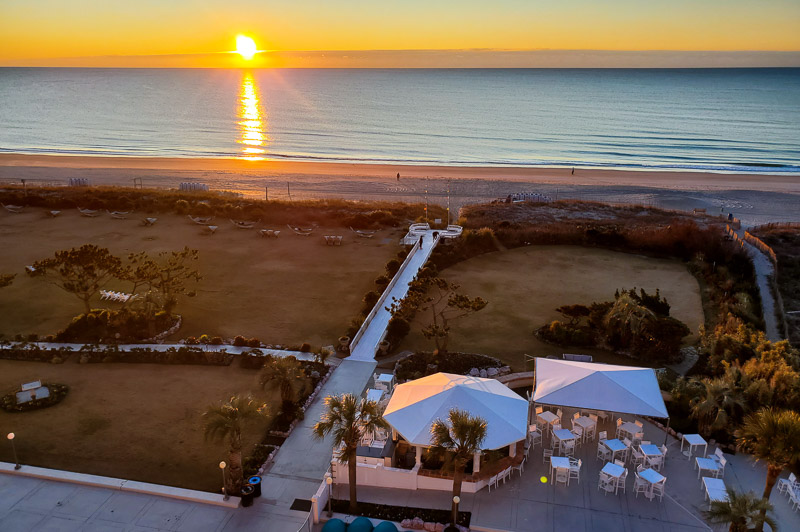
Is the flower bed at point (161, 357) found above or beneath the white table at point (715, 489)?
above

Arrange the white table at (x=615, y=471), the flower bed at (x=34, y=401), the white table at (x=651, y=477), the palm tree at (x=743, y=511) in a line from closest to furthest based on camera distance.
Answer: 1. the palm tree at (x=743, y=511)
2. the white table at (x=651, y=477)
3. the white table at (x=615, y=471)
4. the flower bed at (x=34, y=401)

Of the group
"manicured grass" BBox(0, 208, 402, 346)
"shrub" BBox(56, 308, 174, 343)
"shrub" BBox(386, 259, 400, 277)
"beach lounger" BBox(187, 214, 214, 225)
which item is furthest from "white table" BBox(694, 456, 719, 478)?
"beach lounger" BBox(187, 214, 214, 225)

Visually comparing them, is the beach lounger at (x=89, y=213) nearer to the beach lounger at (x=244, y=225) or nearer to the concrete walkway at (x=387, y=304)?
the beach lounger at (x=244, y=225)

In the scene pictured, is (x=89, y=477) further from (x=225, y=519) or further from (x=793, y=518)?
(x=793, y=518)

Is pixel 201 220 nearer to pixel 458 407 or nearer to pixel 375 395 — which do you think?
pixel 375 395

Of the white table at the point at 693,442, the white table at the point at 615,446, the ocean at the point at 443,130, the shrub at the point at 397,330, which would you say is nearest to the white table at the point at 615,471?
the white table at the point at 615,446
